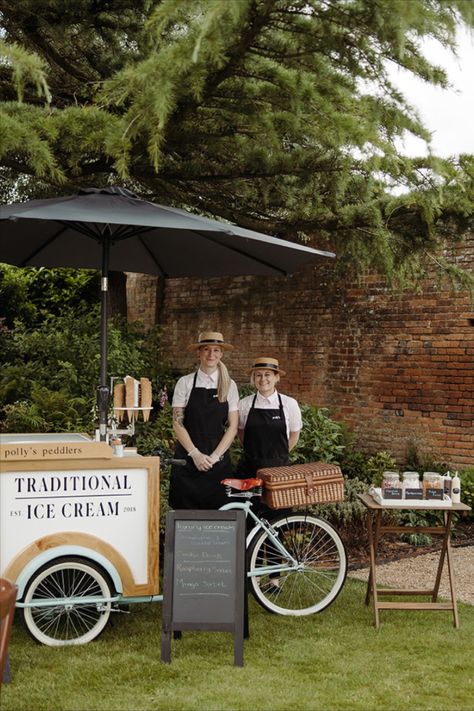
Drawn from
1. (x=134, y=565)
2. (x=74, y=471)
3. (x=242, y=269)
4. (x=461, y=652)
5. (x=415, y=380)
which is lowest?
(x=461, y=652)

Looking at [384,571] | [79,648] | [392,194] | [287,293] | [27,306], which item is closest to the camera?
[79,648]

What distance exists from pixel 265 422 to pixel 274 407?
13cm

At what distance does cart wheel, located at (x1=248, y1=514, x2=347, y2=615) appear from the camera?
5156mm

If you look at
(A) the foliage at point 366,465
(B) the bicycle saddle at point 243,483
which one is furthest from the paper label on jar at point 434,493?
(A) the foliage at point 366,465

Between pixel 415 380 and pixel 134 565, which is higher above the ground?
pixel 415 380

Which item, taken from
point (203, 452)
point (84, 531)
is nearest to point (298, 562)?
point (203, 452)

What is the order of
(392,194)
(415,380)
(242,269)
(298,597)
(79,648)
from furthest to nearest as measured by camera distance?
1. (415,380)
2. (392,194)
3. (242,269)
4. (298,597)
5. (79,648)

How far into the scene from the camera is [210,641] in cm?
473

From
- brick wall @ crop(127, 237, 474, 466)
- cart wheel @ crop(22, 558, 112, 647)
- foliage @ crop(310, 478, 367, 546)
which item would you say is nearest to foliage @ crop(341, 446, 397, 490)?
brick wall @ crop(127, 237, 474, 466)

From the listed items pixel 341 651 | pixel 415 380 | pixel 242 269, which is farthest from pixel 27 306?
pixel 341 651

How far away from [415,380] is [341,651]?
4806 mm

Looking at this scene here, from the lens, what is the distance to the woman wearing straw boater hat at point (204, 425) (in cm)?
548

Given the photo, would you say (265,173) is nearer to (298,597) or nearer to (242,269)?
(242,269)

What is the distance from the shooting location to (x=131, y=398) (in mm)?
4887
